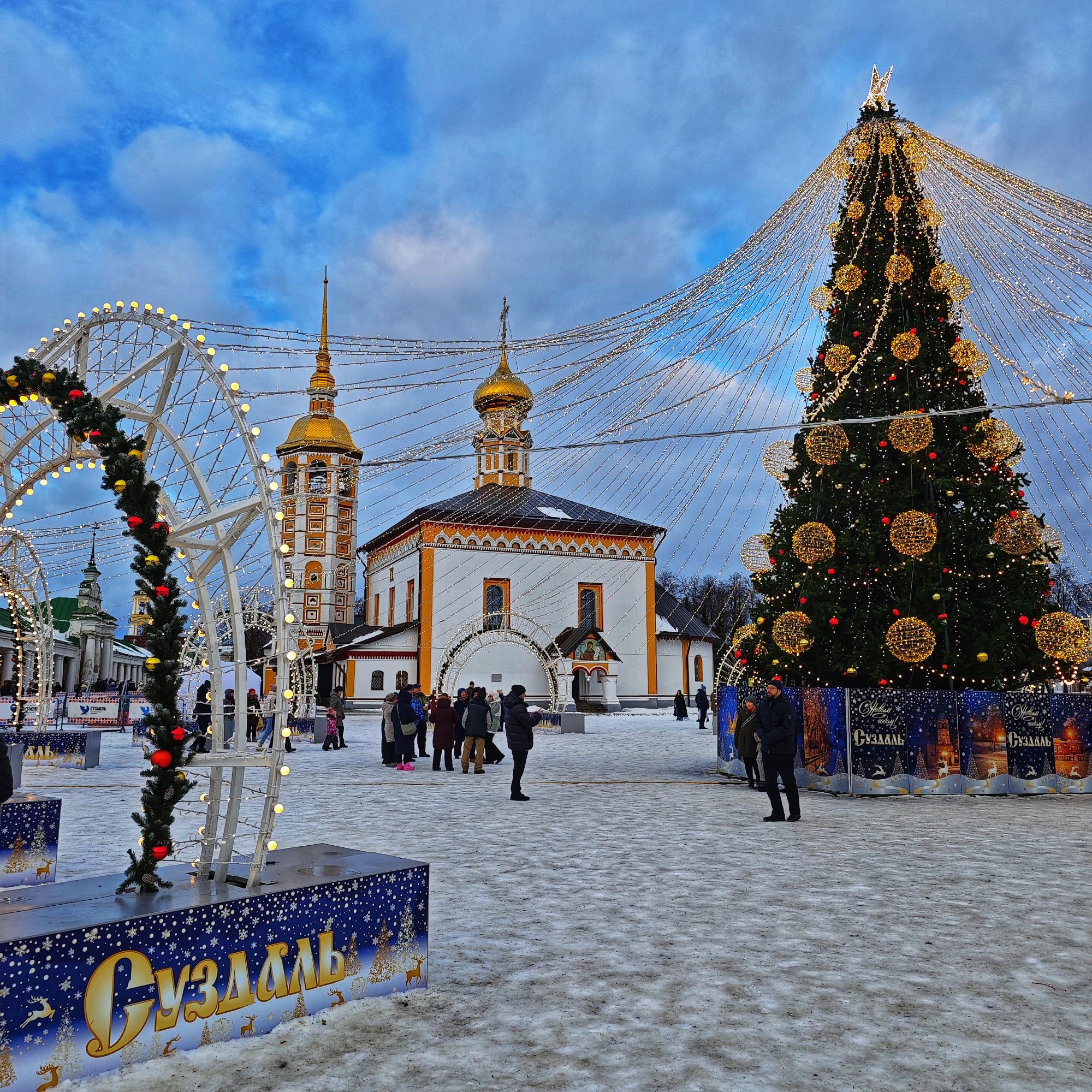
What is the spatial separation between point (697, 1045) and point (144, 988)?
7.77 feet

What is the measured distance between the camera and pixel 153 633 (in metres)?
4.36

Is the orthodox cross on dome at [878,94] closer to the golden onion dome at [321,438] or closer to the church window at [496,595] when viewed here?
the church window at [496,595]

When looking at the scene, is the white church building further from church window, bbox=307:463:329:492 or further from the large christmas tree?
the large christmas tree

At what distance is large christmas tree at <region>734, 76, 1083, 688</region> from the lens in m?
13.1

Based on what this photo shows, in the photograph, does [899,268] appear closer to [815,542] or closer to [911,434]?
[911,434]

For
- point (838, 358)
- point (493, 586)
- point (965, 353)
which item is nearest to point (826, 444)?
point (838, 358)

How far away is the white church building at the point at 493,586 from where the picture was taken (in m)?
46.0

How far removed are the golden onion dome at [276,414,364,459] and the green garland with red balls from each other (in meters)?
50.3

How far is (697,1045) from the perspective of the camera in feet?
12.9

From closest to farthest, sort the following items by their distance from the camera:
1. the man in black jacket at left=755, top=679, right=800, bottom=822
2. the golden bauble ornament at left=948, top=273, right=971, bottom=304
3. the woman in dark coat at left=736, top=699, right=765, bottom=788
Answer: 1. the man in black jacket at left=755, top=679, right=800, bottom=822
2. the golden bauble ornament at left=948, top=273, right=971, bottom=304
3. the woman in dark coat at left=736, top=699, right=765, bottom=788

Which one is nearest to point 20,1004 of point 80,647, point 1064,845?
point 1064,845

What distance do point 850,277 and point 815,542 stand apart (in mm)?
4301

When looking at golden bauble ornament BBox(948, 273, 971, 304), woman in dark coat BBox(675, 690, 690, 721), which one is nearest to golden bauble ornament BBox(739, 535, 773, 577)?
golden bauble ornament BBox(948, 273, 971, 304)

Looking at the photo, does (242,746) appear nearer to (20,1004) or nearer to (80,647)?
(20,1004)
